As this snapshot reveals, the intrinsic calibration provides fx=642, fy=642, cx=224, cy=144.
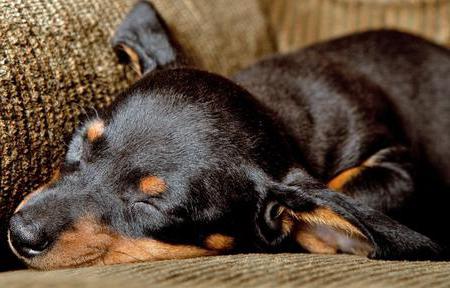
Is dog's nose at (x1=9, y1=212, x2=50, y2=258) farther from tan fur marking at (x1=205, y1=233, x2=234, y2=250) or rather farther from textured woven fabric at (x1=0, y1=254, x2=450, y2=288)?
tan fur marking at (x1=205, y1=233, x2=234, y2=250)

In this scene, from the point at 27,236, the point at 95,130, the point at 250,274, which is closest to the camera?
the point at 250,274

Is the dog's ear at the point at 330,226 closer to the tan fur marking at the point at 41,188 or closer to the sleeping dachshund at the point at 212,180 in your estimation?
the sleeping dachshund at the point at 212,180

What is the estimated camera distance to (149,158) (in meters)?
1.85

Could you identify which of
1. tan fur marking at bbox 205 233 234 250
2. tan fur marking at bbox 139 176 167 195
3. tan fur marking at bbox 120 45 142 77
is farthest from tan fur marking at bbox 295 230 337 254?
tan fur marking at bbox 120 45 142 77

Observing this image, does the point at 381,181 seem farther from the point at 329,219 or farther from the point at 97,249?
the point at 97,249

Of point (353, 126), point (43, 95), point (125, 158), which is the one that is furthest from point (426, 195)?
point (43, 95)

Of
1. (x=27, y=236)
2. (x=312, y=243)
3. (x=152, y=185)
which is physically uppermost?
(x=152, y=185)

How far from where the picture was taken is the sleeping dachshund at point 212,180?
5.88 feet

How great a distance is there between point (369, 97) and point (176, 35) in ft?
2.78

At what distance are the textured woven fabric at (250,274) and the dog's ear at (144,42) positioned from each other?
922 millimetres

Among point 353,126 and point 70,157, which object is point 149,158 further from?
point 353,126

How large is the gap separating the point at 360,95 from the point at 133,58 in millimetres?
897

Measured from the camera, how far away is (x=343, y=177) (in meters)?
2.35

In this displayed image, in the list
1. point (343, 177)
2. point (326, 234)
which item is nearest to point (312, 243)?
point (326, 234)
